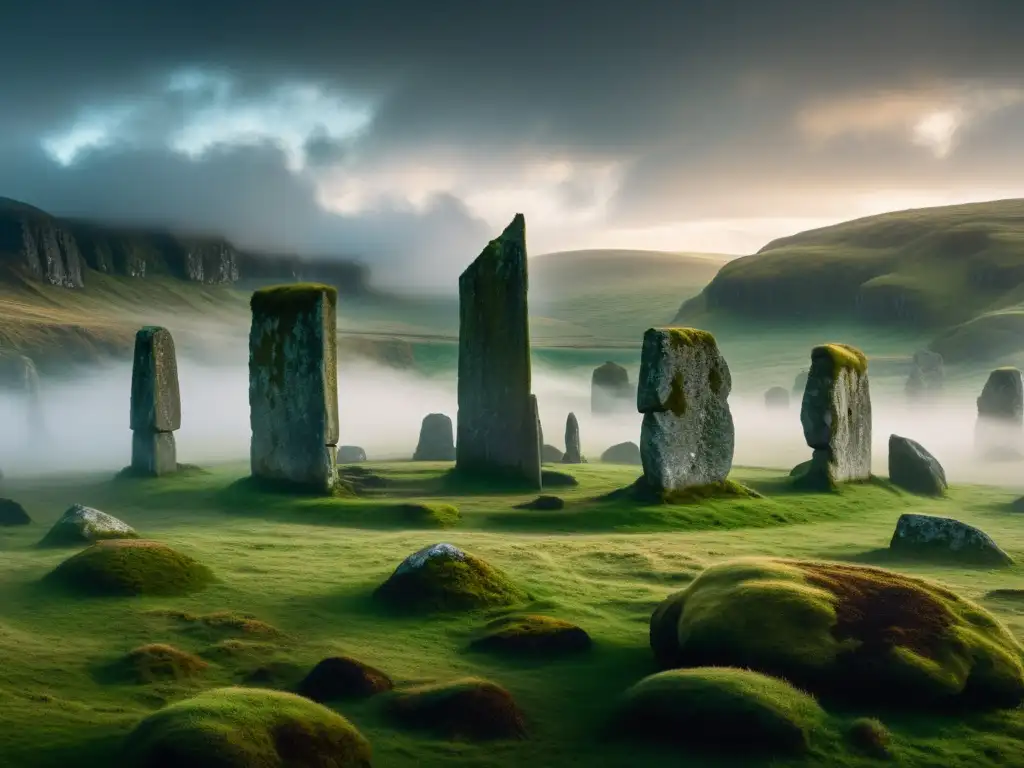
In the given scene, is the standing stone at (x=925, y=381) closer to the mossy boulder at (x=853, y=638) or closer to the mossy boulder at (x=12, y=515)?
the mossy boulder at (x=12, y=515)

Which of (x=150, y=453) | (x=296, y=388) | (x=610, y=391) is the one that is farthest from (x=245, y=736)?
(x=610, y=391)


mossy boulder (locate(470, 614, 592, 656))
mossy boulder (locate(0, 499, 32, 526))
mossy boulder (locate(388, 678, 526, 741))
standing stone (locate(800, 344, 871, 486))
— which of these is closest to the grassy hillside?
standing stone (locate(800, 344, 871, 486))

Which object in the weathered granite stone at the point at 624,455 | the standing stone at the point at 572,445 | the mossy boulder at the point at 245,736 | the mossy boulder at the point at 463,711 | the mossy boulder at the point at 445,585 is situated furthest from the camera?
the weathered granite stone at the point at 624,455

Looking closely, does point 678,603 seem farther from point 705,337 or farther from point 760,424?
point 760,424

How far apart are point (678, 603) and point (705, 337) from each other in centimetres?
1831

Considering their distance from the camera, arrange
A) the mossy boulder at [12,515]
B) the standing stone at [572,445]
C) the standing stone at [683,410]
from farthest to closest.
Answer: the standing stone at [572,445] → the standing stone at [683,410] → the mossy boulder at [12,515]

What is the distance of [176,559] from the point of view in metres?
18.9

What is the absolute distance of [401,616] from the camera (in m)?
17.4

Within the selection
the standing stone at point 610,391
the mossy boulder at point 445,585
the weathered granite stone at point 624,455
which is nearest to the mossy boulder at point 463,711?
the mossy boulder at point 445,585

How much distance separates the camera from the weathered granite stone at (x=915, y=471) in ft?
128

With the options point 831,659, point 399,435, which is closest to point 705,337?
point 831,659

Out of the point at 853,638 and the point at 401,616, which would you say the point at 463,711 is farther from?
the point at 401,616

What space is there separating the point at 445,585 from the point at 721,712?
645cm

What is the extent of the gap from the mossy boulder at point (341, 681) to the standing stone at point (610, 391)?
6109 centimetres
